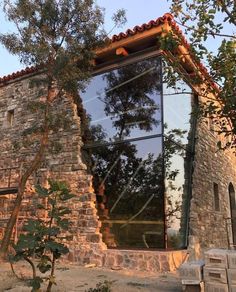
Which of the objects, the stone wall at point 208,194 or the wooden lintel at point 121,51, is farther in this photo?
the stone wall at point 208,194

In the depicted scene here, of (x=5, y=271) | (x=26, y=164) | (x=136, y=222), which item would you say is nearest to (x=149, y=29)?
(x=136, y=222)

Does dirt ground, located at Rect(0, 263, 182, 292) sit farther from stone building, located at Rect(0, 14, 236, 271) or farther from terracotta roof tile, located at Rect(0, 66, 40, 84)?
terracotta roof tile, located at Rect(0, 66, 40, 84)

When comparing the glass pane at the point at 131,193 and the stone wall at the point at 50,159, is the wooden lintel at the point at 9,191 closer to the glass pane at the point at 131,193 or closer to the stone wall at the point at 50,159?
the stone wall at the point at 50,159

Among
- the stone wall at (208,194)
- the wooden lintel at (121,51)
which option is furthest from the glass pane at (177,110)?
the wooden lintel at (121,51)

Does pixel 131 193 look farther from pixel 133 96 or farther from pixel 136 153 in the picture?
pixel 133 96

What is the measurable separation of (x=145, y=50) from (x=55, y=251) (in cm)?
512

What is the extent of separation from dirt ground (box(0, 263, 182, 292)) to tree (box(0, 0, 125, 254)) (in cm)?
144

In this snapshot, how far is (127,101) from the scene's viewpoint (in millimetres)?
7816

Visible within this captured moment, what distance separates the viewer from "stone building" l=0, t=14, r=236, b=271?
691 cm

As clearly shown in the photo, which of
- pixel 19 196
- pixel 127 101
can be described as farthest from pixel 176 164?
pixel 19 196

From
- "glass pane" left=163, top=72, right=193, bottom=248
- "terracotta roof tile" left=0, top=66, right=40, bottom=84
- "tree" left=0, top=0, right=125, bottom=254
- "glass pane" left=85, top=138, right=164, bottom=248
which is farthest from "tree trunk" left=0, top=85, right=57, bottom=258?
"glass pane" left=163, top=72, right=193, bottom=248

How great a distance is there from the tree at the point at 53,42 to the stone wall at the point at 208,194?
3.66 meters

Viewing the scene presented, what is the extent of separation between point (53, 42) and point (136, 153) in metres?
2.99

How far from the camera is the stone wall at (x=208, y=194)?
8312 mm
